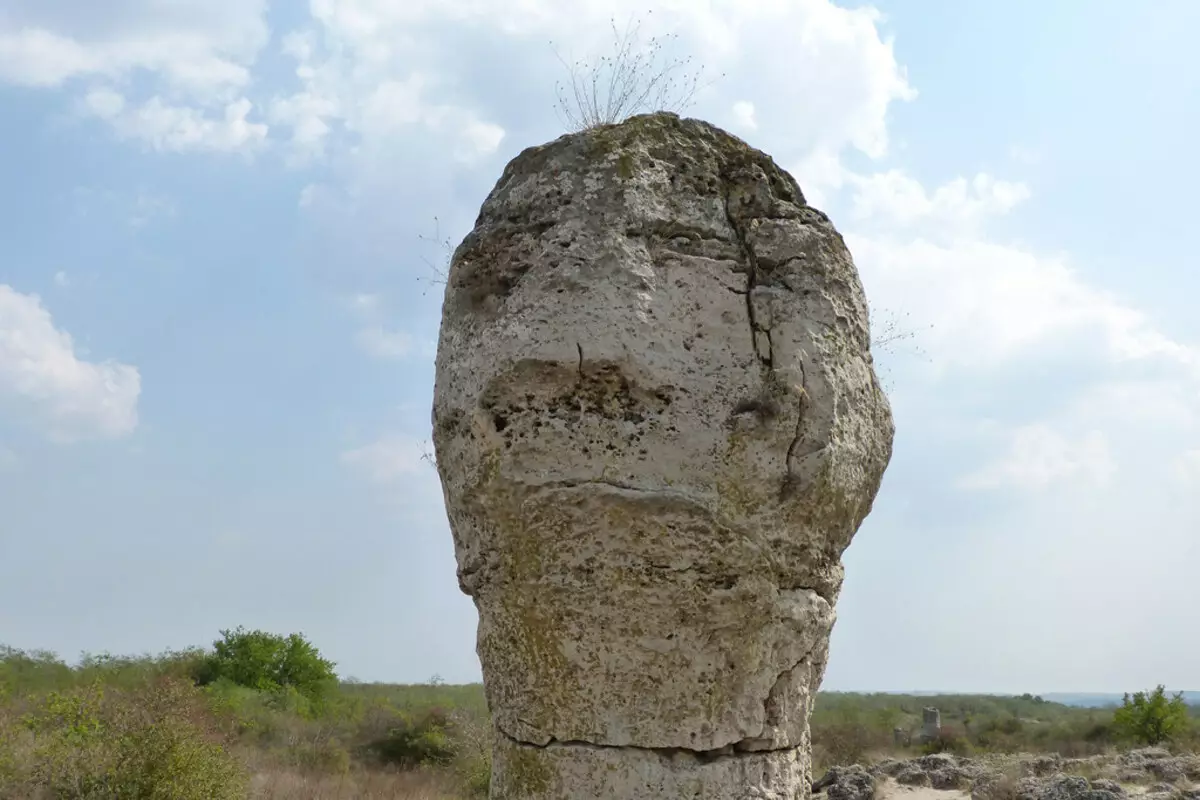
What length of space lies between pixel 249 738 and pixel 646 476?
51.0ft

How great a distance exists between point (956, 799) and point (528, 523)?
35.3 feet

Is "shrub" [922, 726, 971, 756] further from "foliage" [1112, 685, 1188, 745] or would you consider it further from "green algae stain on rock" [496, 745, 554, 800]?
"green algae stain on rock" [496, 745, 554, 800]

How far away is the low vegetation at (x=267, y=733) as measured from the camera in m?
9.07

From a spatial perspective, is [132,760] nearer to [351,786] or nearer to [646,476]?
[351,786]

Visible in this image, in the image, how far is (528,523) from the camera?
281cm

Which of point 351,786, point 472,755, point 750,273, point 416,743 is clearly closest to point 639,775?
point 750,273

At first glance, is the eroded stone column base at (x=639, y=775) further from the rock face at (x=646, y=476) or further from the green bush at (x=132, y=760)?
the green bush at (x=132, y=760)

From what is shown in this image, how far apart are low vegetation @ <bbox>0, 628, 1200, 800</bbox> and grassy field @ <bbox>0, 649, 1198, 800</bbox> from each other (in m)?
0.02

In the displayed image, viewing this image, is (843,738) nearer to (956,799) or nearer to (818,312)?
(956,799)

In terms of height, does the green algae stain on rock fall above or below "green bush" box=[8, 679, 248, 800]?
above

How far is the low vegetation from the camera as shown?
9070 millimetres

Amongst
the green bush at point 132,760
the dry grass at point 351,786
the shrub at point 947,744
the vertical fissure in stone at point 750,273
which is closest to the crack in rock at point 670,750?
the vertical fissure in stone at point 750,273

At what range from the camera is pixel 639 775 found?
274 centimetres

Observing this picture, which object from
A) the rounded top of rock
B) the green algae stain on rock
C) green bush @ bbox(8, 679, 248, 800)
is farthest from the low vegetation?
the rounded top of rock
